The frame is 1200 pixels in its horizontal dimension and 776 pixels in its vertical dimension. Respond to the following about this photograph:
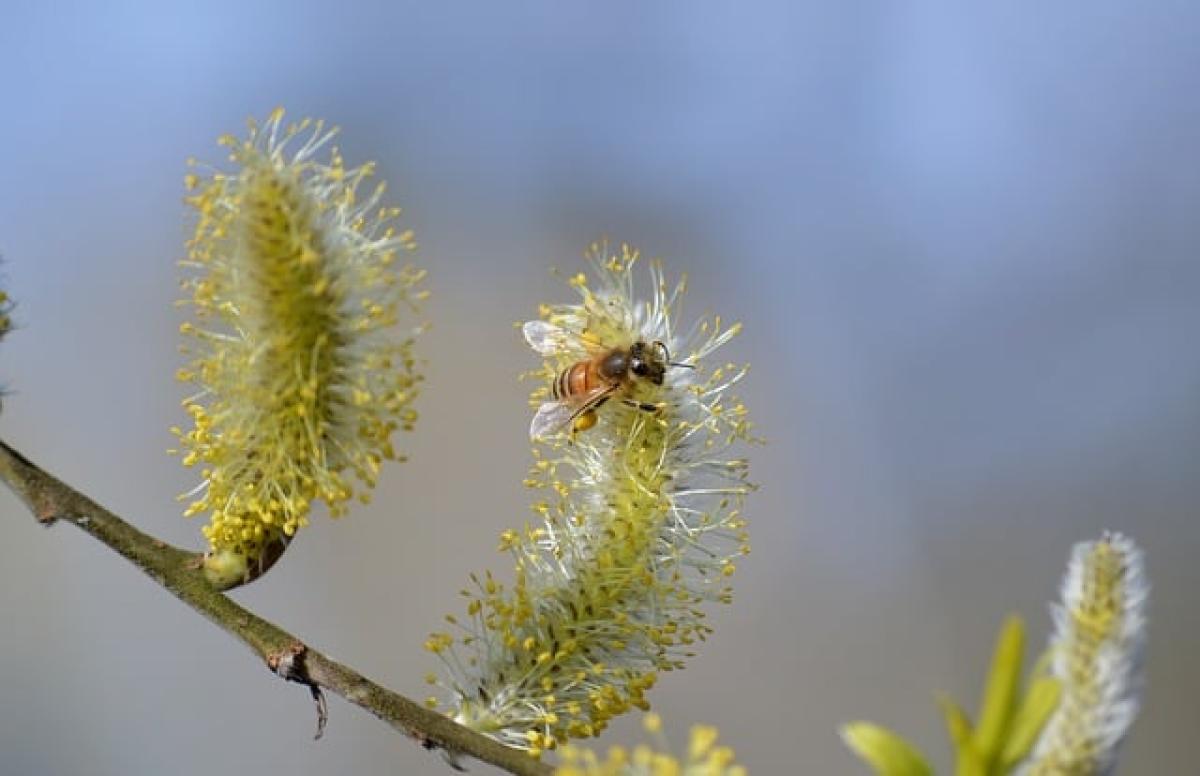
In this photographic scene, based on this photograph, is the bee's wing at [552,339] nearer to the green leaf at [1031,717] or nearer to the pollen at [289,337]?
the pollen at [289,337]

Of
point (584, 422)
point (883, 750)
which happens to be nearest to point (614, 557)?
point (584, 422)

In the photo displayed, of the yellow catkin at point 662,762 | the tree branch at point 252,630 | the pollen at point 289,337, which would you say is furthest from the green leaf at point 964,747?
the pollen at point 289,337

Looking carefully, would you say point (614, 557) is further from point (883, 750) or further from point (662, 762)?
point (883, 750)

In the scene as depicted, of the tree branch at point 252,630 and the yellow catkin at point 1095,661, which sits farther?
the tree branch at point 252,630

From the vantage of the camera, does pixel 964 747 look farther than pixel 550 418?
No

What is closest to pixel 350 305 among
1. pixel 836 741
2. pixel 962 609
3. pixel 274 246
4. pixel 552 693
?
pixel 274 246

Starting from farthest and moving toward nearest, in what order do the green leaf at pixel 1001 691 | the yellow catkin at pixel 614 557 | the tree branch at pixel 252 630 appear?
the yellow catkin at pixel 614 557 < the tree branch at pixel 252 630 < the green leaf at pixel 1001 691

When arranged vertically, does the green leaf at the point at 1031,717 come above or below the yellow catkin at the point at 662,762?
above

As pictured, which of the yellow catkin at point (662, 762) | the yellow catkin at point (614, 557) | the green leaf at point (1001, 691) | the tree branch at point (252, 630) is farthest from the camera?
the yellow catkin at point (614, 557)
